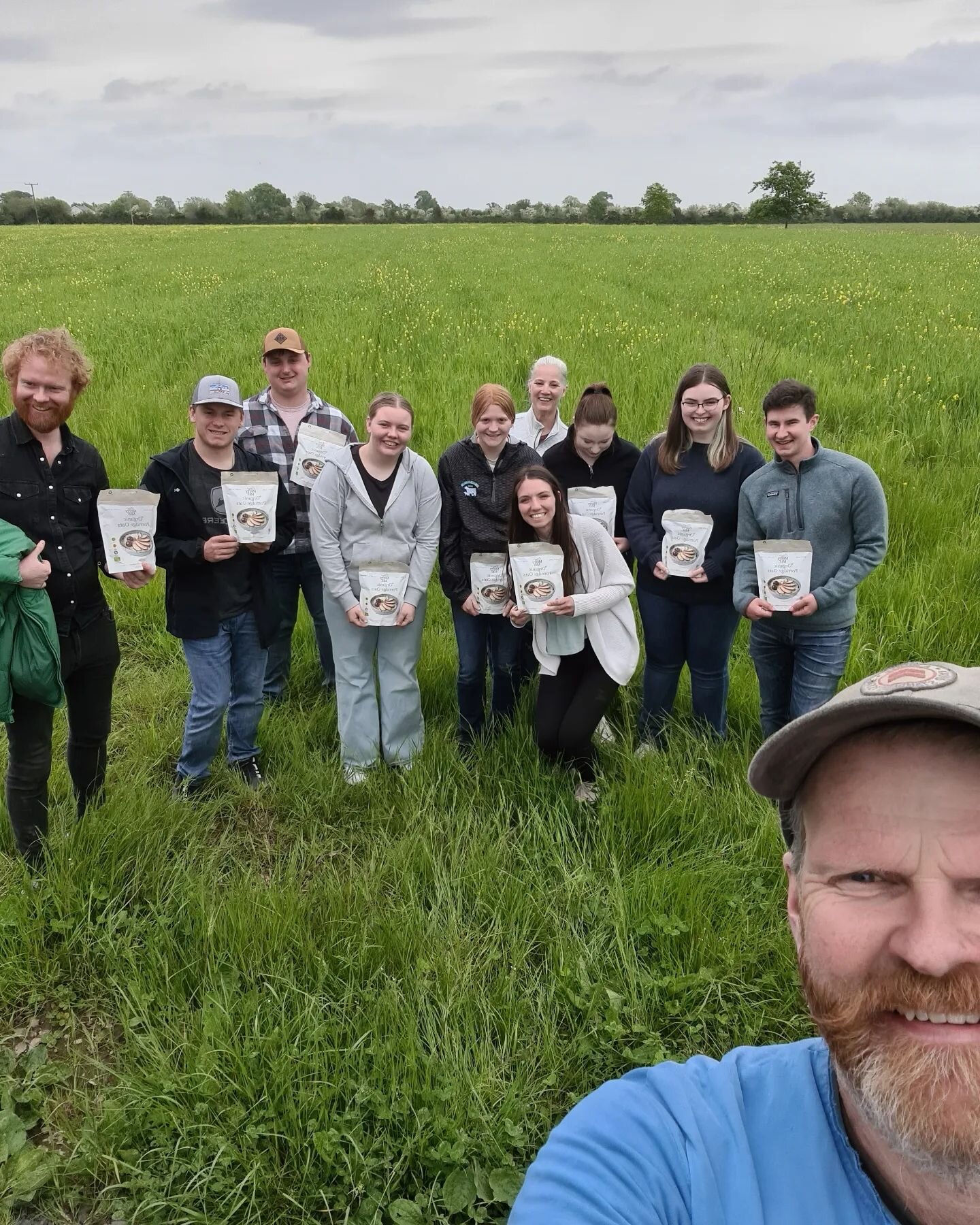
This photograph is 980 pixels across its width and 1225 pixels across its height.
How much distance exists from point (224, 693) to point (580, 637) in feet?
5.56

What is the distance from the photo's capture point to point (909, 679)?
1.09 m

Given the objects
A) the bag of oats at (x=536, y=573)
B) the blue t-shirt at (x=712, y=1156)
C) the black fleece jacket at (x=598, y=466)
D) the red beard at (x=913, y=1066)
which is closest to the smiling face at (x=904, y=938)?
the red beard at (x=913, y=1066)

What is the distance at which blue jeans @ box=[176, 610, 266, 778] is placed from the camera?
3742 mm

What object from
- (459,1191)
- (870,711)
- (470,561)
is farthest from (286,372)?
(870,711)

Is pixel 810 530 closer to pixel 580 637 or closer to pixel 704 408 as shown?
pixel 704 408

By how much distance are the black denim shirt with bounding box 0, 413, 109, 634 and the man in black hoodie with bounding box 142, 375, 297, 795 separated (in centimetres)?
38

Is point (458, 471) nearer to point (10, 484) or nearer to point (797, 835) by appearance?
point (10, 484)

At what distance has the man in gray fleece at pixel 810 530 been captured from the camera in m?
3.41

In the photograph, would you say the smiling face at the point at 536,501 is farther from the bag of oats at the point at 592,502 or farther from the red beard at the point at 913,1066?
the red beard at the point at 913,1066

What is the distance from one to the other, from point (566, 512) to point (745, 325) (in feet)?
31.5

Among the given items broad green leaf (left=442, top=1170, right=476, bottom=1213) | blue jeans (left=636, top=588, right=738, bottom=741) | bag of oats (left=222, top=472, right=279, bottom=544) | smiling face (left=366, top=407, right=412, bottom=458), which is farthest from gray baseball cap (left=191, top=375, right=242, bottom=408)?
broad green leaf (left=442, top=1170, right=476, bottom=1213)

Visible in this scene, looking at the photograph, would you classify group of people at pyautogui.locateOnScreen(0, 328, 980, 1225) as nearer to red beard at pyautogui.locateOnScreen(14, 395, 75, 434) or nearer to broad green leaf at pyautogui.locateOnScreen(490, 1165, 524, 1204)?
red beard at pyautogui.locateOnScreen(14, 395, 75, 434)

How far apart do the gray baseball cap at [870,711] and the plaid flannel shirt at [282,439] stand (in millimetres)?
3589

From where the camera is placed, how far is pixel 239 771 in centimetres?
396
